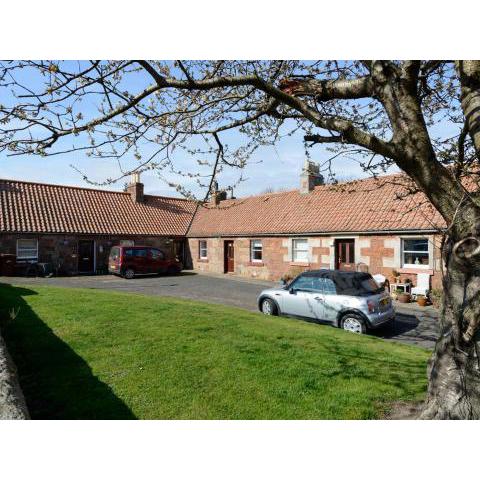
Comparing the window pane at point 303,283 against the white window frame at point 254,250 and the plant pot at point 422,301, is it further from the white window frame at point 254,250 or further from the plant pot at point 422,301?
the white window frame at point 254,250

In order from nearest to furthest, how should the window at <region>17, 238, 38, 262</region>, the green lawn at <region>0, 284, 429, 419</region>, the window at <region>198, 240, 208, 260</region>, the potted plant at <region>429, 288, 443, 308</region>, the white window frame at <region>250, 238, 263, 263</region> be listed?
the green lawn at <region>0, 284, 429, 419</region>, the potted plant at <region>429, 288, 443, 308</region>, the window at <region>17, 238, 38, 262</region>, the white window frame at <region>250, 238, 263, 263</region>, the window at <region>198, 240, 208, 260</region>

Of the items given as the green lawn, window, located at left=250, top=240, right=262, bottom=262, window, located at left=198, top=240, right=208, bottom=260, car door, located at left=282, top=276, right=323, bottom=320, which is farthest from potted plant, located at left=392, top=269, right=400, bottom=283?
window, located at left=198, top=240, right=208, bottom=260

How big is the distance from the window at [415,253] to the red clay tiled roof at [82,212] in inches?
687

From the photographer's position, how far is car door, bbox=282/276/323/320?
10.6 m

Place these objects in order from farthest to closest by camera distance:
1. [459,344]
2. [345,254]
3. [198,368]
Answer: [345,254], [198,368], [459,344]

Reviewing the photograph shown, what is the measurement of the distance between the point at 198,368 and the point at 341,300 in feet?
17.8

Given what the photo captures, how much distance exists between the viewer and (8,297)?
10805 millimetres

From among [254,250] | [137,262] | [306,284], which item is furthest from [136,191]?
[306,284]

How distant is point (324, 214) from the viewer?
66.3ft

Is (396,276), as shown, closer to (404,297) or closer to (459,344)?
(404,297)

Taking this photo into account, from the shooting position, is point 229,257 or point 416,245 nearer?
point 416,245

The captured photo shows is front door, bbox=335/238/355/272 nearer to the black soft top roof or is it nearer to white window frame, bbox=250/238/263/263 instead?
white window frame, bbox=250/238/263/263

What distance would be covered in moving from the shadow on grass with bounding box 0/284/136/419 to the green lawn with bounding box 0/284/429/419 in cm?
1

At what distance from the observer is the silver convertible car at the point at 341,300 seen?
9750 millimetres
